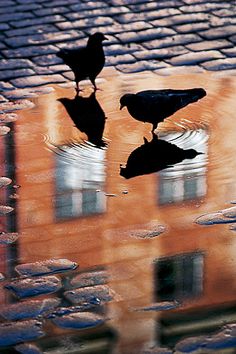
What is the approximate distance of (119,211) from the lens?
6441 mm

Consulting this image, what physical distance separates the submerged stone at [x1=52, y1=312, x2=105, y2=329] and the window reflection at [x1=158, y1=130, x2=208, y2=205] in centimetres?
148

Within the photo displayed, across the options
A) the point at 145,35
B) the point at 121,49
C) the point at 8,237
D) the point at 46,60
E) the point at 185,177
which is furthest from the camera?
the point at 145,35

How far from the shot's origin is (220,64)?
9.14 m

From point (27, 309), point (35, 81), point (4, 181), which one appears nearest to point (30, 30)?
point (35, 81)

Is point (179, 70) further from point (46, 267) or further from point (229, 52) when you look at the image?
point (46, 267)

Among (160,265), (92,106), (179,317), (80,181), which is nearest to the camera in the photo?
(179,317)

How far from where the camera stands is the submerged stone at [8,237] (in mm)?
6102

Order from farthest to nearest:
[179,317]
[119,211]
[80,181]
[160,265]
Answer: [80,181] → [119,211] → [160,265] → [179,317]

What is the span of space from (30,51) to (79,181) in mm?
3110

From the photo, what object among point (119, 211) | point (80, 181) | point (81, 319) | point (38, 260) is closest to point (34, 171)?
point (80, 181)

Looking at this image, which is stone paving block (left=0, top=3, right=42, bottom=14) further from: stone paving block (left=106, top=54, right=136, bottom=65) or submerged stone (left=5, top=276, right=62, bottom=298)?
submerged stone (left=5, top=276, right=62, bottom=298)

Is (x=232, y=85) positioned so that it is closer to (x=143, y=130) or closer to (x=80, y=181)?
(x=143, y=130)

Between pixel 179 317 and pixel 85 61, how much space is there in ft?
12.5

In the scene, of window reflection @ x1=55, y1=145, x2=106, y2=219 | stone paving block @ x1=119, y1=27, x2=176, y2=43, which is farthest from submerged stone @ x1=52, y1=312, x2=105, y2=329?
stone paving block @ x1=119, y1=27, x2=176, y2=43
